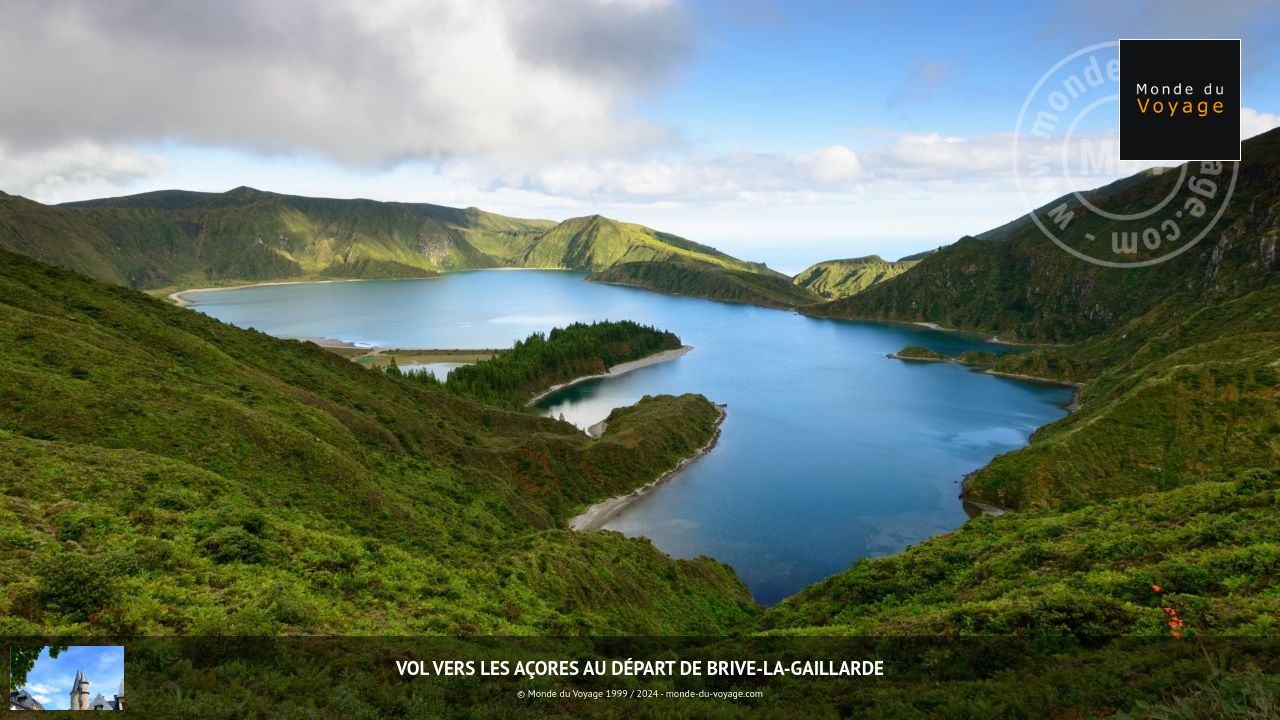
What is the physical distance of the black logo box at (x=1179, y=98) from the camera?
4403 cm

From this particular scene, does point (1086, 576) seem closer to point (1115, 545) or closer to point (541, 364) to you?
point (1115, 545)

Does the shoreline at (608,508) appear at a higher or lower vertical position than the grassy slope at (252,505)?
lower

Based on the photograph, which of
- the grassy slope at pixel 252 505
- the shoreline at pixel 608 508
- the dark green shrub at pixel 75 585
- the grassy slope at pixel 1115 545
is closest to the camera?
the dark green shrub at pixel 75 585

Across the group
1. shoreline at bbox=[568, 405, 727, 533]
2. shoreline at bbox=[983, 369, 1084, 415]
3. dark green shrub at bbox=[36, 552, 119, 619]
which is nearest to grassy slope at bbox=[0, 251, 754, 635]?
dark green shrub at bbox=[36, 552, 119, 619]

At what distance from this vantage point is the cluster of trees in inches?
4936

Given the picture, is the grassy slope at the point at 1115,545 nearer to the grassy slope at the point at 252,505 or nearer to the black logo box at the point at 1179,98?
the grassy slope at the point at 252,505

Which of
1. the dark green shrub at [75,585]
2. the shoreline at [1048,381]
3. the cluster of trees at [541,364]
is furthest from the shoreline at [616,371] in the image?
the dark green shrub at [75,585]

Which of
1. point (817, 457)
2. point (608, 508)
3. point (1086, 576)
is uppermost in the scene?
point (1086, 576)

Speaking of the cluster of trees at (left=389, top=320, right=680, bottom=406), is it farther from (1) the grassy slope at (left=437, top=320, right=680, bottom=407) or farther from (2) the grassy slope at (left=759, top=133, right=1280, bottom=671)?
(2) the grassy slope at (left=759, top=133, right=1280, bottom=671)

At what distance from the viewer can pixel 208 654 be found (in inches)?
605

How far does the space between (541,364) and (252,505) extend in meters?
123

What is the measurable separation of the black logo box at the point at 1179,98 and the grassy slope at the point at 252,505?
171 ft

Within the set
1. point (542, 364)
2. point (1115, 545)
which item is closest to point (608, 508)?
point (1115, 545)

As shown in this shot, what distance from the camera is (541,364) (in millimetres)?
153625
